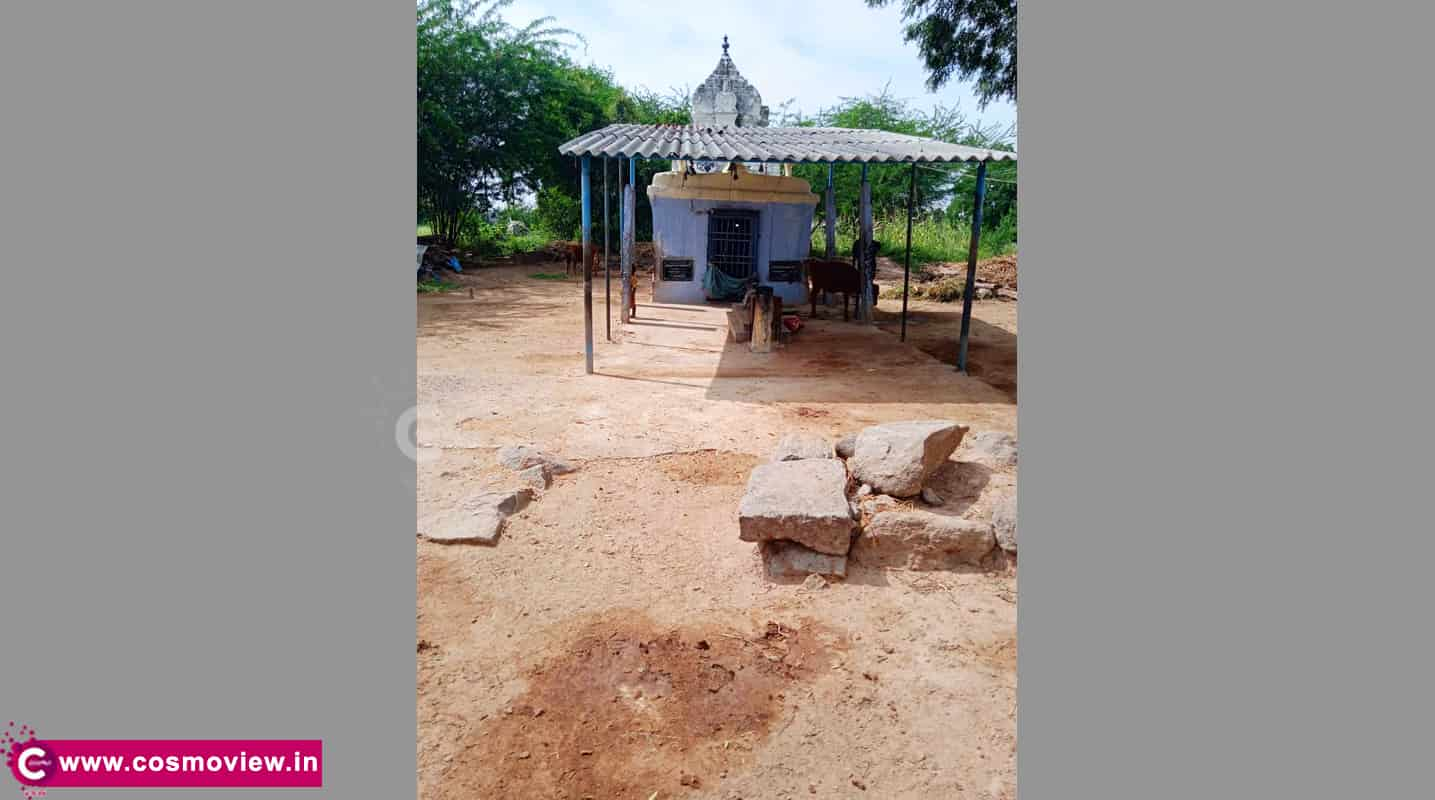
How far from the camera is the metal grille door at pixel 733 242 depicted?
1443 cm

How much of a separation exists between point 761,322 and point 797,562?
6.30 metres

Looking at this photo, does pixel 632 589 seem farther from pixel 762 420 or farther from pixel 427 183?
pixel 427 183

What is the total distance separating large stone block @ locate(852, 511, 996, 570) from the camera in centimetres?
407

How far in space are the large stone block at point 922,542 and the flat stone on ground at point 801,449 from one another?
92 cm

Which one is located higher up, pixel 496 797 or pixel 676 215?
pixel 676 215

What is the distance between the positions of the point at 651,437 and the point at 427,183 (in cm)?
1678

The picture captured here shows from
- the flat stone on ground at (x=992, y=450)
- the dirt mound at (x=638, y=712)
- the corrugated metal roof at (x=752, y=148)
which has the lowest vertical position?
the dirt mound at (x=638, y=712)

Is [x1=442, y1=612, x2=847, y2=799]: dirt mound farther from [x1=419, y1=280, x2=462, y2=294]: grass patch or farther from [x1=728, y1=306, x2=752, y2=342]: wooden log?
[x1=419, y1=280, x2=462, y2=294]: grass patch

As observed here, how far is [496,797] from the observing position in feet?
7.97

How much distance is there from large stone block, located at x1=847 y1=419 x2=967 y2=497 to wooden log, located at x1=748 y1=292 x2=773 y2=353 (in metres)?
5.02

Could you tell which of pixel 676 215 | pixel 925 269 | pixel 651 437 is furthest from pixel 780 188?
pixel 651 437

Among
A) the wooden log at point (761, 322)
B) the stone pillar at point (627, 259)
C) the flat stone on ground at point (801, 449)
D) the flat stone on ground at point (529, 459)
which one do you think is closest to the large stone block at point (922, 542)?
the flat stone on ground at point (801, 449)

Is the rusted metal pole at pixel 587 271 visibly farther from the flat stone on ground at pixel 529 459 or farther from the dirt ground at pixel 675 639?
the flat stone on ground at pixel 529 459

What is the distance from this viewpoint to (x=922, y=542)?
13.4 feet
